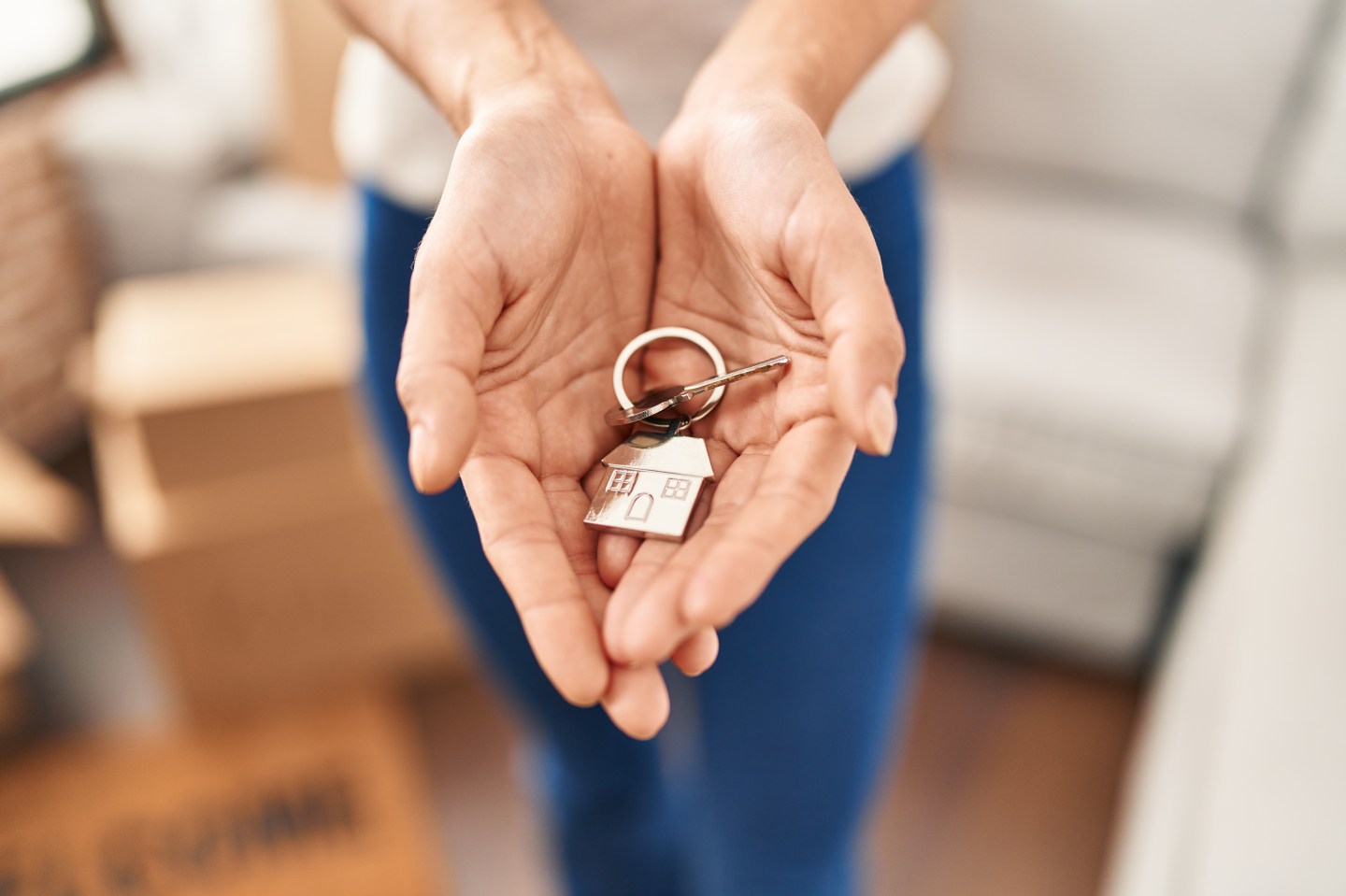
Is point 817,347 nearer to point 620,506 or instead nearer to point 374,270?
point 620,506

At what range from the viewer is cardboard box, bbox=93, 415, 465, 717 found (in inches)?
48.7

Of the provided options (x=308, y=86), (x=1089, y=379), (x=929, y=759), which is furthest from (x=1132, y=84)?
(x=308, y=86)

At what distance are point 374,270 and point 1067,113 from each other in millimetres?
1245

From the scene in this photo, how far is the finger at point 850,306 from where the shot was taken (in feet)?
1.08

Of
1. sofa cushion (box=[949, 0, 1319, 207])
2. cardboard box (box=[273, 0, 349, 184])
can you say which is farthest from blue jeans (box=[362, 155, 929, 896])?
sofa cushion (box=[949, 0, 1319, 207])

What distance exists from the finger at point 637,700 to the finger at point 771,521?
0.08 feet

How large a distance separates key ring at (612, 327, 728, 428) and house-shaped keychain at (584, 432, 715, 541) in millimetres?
13

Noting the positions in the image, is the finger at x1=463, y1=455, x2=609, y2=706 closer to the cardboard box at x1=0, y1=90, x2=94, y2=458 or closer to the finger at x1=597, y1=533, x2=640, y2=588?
the finger at x1=597, y1=533, x2=640, y2=588

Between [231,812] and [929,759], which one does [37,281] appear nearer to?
[231,812]

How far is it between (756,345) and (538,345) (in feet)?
0.26

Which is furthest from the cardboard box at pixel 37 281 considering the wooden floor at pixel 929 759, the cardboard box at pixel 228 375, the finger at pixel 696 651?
the finger at pixel 696 651

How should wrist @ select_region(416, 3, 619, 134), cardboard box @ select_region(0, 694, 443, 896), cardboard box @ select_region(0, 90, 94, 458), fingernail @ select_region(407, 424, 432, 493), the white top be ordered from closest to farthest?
1. fingernail @ select_region(407, 424, 432, 493)
2. wrist @ select_region(416, 3, 619, 134)
3. the white top
4. cardboard box @ select_region(0, 694, 443, 896)
5. cardboard box @ select_region(0, 90, 94, 458)

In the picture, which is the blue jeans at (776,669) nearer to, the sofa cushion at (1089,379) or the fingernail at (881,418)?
the fingernail at (881,418)

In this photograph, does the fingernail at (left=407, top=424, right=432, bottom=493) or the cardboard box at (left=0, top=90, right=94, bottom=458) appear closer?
the fingernail at (left=407, top=424, right=432, bottom=493)
